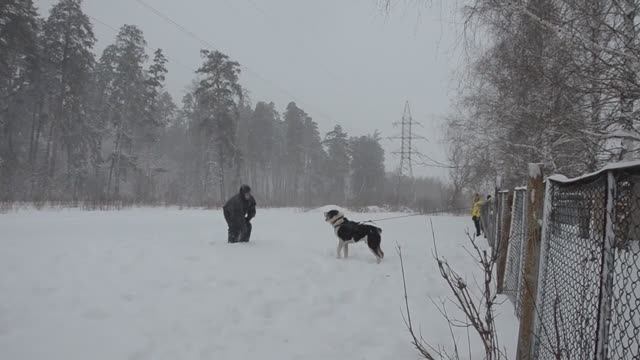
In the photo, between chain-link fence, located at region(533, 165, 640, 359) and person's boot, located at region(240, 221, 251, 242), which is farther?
person's boot, located at region(240, 221, 251, 242)

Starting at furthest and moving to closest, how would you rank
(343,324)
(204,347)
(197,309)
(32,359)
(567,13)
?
(567,13)
(197,309)
(343,324)
(204,347)
(32,359)

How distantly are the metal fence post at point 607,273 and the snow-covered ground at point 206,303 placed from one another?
1907 mm

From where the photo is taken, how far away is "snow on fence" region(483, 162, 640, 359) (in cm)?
→ 148

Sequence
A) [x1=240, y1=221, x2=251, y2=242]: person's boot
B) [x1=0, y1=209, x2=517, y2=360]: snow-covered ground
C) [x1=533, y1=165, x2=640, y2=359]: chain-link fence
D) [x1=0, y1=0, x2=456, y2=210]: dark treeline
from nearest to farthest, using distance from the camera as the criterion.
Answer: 1. [x1=533, y1=165, x2=640, y2=359]: chain-link fence
2. [x1=0, y1=209, x2=517, y2=360]: snow-covered ground
3. [x1=240, y1=221, x2=251, y2=242]: person's boot
4. [x1=0, y1=0, x2=456, y2=210]: dark treeline

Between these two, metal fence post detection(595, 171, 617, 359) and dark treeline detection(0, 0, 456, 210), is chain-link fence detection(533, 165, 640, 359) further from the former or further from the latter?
dark treeline detection(0, 0, 456, 210)

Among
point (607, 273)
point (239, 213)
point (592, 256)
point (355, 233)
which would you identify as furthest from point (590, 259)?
point (239, 213)

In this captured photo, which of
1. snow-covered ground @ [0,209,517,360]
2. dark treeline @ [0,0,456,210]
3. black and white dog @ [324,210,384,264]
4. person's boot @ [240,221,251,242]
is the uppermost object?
dark treeline @ [0,0,456,210]

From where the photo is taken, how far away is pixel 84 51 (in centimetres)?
2834

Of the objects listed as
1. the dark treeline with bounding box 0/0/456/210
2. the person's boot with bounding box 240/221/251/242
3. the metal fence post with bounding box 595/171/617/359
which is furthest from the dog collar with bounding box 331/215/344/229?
the dark treeline with bounding box 0/0/456/210

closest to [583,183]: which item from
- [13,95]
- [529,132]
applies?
[529,132]

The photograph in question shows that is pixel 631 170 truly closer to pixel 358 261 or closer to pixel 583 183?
pixel 583 183

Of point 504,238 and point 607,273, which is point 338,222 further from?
point 607,273

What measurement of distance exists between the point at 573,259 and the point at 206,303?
3839 millimetres

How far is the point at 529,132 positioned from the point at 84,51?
32.6m
